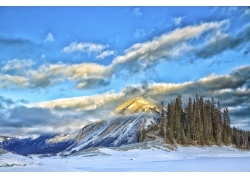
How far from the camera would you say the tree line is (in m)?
50.5

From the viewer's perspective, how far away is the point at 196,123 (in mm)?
55562

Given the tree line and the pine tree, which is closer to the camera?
the pine tree

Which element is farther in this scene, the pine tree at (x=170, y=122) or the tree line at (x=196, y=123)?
the tree line at (x=196, y=123)

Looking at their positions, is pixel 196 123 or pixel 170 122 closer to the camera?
pixel 170 122

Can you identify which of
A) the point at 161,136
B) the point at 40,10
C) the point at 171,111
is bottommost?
the point at 161,136

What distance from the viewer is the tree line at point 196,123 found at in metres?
50.5
